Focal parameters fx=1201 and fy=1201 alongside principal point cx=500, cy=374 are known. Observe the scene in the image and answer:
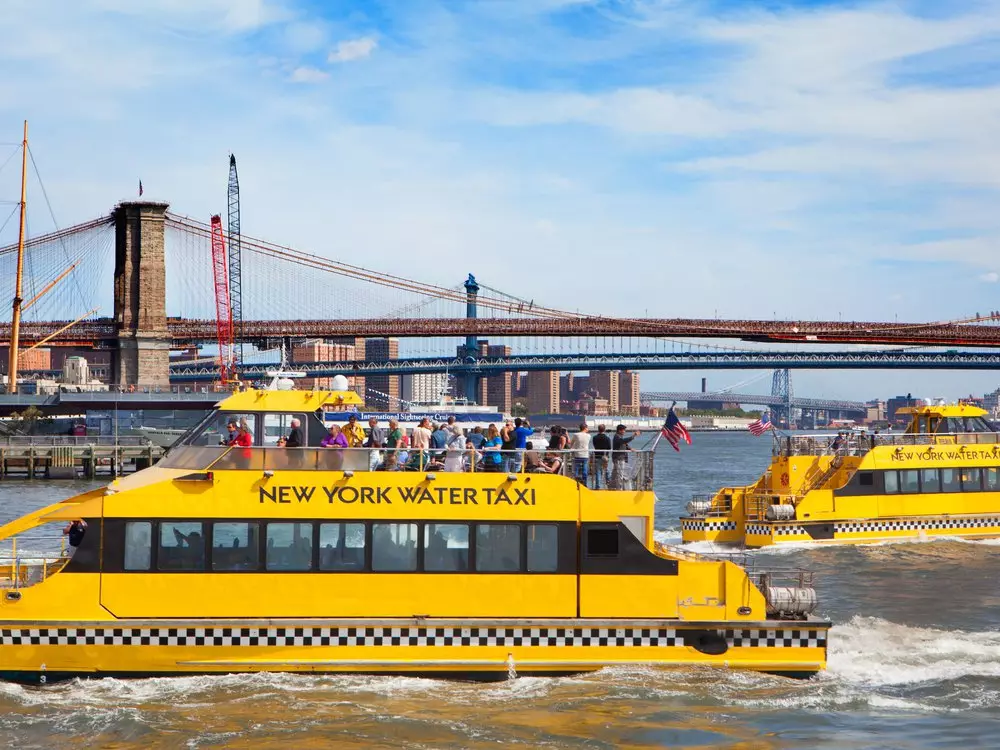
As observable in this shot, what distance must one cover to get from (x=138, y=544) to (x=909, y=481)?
69.5 feet

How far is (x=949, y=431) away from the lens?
30844 millimetres

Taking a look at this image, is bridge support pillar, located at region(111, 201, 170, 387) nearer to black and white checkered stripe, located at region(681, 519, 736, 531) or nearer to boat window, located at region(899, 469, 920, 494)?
black and white checkered stripe, located at region(681, 519, 736, 531)

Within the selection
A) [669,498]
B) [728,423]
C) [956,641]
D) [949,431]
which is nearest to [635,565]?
[956,641]

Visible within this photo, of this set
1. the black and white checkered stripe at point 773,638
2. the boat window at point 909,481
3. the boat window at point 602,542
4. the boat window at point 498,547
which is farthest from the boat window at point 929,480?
the boat window at point 498,547

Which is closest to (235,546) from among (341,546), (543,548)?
(341,546)

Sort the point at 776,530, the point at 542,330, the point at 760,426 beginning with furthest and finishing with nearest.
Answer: the point at 542,330 → the point at 760,426 → the point at 776,530

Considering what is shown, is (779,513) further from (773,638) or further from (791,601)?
(773,638)

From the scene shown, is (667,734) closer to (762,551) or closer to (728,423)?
(762,551)

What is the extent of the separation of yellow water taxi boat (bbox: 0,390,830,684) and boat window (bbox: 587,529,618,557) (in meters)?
0.03

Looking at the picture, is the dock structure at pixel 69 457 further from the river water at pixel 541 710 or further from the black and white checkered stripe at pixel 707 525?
the river water at pixel 541 710

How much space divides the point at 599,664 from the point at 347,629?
2.97 meters

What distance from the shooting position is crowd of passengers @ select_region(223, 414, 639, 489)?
14398mm

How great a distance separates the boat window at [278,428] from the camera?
1533 centimetres

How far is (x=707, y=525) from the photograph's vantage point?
2909cm
